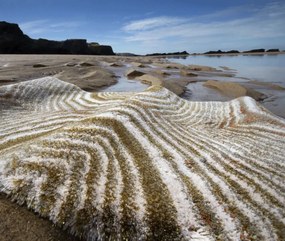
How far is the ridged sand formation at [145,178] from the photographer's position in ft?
23.7

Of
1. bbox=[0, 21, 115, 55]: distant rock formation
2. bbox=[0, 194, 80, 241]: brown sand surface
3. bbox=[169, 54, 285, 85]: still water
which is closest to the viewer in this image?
bbox=[0, 194, 80, 241]: brown sand surface

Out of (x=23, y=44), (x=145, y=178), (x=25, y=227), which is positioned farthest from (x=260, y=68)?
(x=23, y=44)

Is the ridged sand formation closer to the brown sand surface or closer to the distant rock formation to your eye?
the brown sand surface

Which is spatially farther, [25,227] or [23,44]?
[23,44]

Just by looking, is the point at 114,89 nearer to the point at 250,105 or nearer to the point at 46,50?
the point at 250,105

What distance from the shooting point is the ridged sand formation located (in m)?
7.22

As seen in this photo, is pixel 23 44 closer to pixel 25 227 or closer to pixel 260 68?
pixel 260 68

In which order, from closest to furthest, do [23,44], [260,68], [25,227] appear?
[25,227], [260,68], [23,44]

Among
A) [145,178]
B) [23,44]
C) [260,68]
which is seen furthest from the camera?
[23,44]

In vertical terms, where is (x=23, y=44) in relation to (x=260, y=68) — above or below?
above

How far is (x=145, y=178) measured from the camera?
9.20 meters

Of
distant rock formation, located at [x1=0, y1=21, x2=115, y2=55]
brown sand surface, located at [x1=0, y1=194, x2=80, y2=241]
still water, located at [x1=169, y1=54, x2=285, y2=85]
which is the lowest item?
still water, located at [x1=169, y1=54, x2=285, y2=85]

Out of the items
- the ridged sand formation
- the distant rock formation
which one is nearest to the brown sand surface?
the ridged sand formation

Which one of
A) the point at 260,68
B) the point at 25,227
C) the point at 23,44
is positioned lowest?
the point at 260,68
